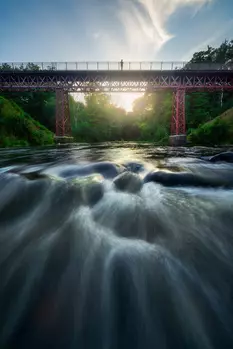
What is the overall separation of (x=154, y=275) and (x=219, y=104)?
139 feet

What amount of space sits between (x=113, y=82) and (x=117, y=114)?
2796 cm

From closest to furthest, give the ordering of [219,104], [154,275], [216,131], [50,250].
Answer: [154,275], [50,250], [216,131], [219,104]

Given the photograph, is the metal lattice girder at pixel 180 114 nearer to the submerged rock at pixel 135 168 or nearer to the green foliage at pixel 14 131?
the green foliage at pixel 14 131

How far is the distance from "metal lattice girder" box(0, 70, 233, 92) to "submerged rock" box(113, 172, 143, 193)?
23360mm

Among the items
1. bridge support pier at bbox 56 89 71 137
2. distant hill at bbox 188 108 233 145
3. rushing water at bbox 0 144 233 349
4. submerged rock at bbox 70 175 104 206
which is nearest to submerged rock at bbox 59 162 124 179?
submerged rock at bbox 70 175 104 206

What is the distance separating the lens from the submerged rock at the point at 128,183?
11.2 ft

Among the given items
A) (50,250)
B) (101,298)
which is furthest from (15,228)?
(101,298)

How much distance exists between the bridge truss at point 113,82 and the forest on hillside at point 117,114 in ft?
9.06

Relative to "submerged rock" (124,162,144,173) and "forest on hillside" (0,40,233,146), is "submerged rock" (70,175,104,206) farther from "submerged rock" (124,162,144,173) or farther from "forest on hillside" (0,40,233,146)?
"forest on hillside" (0,40,233,146)

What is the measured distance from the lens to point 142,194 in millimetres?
3168

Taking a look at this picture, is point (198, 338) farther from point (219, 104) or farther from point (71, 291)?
point (219, 104)

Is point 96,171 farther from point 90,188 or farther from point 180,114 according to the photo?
point 180,114

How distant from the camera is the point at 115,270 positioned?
1728mm

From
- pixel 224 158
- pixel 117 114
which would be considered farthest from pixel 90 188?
pixel 117 114
